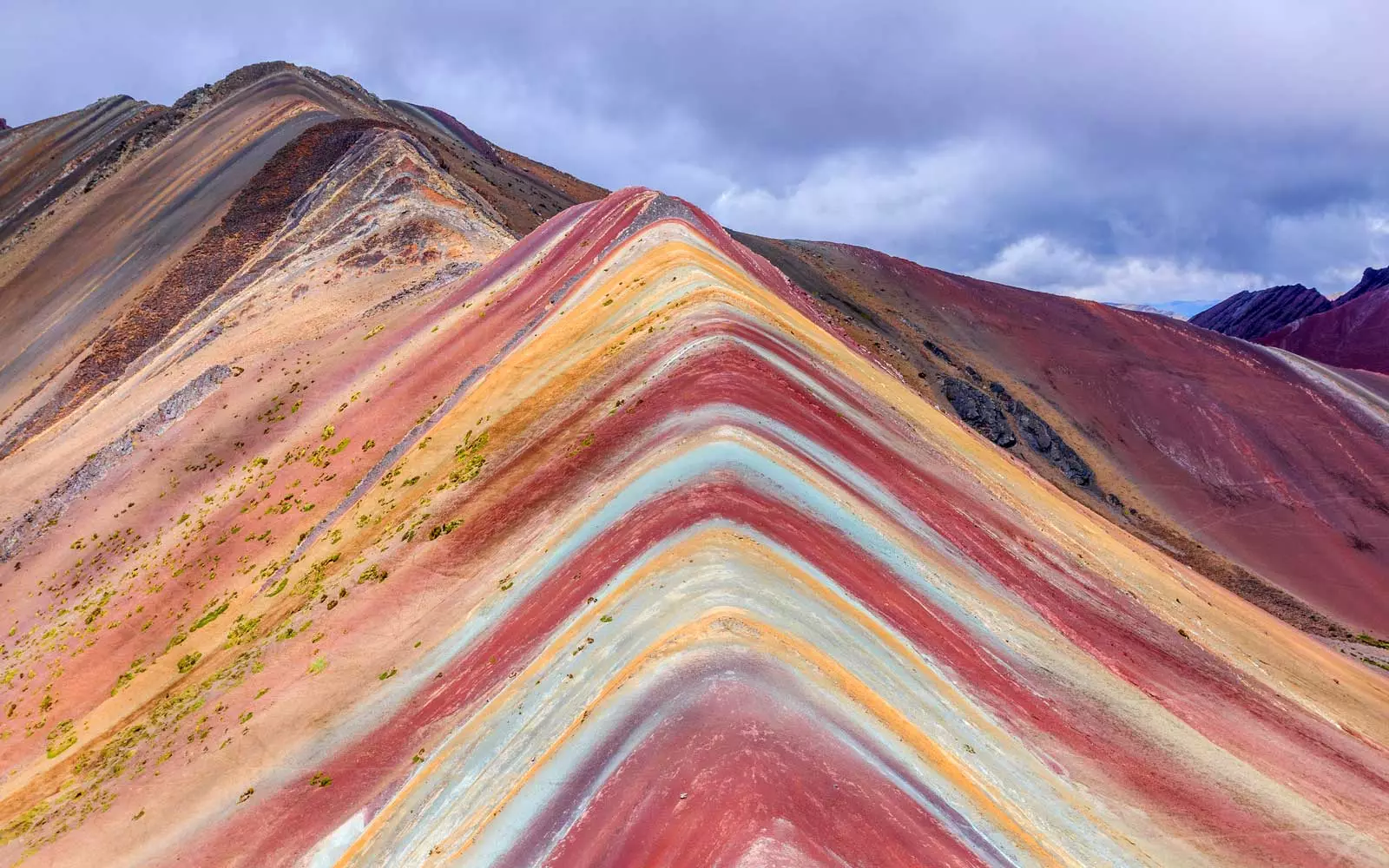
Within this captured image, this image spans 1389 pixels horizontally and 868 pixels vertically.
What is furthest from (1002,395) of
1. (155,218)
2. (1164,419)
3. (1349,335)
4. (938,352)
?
(1349,335)

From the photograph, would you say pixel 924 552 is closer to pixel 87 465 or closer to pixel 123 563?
pixel 123 563

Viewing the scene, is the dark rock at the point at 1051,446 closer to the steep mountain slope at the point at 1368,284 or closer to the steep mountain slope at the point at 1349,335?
the steep mountain slope at the point at 1349,335

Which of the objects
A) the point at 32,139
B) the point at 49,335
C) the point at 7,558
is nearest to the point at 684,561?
the point at 7,558

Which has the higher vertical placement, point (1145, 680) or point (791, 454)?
point (791, 454)

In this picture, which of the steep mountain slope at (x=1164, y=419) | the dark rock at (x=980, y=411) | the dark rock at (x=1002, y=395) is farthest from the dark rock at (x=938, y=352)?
the dark rock at (x=980, y=411)

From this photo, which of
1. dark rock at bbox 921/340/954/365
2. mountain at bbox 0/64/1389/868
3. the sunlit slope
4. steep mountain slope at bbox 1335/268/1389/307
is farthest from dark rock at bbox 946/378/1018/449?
steep mountain slope at bbox 1335/268/1389/307

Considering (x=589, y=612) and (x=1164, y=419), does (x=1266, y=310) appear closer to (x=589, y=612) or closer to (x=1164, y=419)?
(x=1164, y=419)
